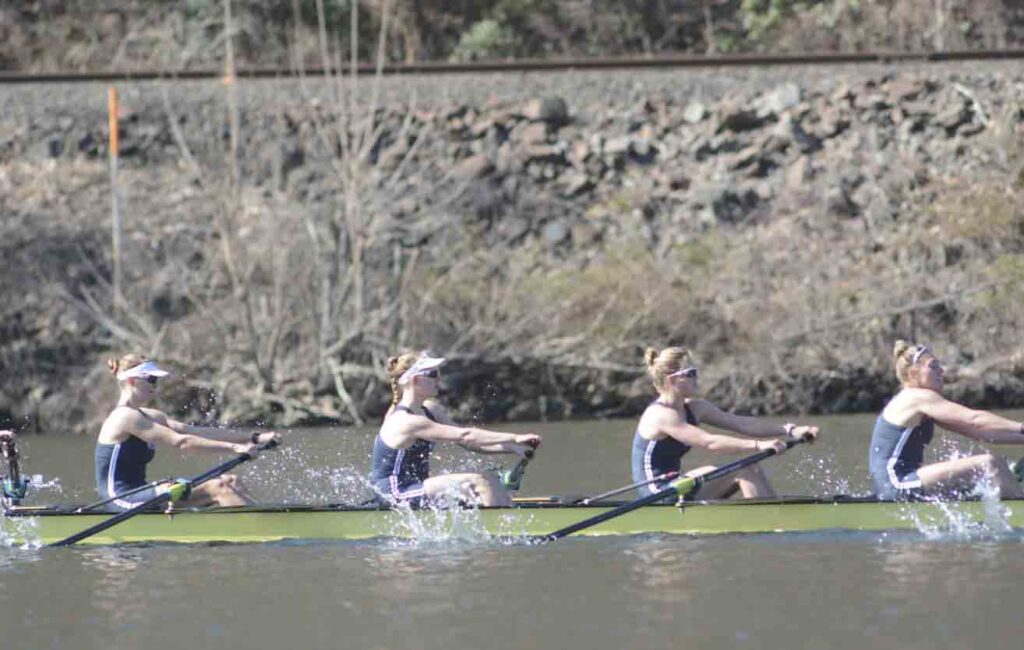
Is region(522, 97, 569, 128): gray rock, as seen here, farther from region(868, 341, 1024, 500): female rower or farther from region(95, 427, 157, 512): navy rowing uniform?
region(868, 341, 1024, 500): female rower

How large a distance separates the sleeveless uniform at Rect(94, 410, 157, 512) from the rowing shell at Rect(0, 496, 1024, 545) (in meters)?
0.15

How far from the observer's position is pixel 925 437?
11859 millimetres

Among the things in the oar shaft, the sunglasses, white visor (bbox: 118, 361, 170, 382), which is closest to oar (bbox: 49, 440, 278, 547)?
white visor (bbox: 118, 361, 170, 382)

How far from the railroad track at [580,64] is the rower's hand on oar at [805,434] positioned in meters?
13.3

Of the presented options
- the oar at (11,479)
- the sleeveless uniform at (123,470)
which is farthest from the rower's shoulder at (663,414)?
the oar at (11,479)

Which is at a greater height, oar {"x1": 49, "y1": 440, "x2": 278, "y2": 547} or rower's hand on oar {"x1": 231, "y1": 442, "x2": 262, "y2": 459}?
rower's hand on oar {"x1": 231, "y1": 442, "x2": 262, "y2": 459}

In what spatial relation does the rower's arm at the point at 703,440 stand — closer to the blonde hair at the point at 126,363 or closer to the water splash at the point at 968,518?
A: the water splash at the point at 968,518

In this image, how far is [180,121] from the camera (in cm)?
2428

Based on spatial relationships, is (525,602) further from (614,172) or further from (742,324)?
(614,172)

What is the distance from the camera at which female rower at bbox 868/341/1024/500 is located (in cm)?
1162

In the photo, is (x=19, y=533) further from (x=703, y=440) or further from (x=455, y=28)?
(x=455, y=28)

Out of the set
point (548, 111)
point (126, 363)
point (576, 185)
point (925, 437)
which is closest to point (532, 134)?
point (548, 111)

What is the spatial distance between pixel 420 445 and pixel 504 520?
2.43 ft

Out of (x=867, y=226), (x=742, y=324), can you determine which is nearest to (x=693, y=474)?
(x=742, y=324)
